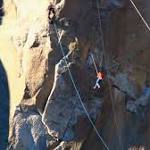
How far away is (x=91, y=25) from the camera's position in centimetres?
1560

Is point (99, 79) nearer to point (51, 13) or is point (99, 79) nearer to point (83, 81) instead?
point (83, 81)

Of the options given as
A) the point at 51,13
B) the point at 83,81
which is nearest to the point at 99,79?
the point at 83,81

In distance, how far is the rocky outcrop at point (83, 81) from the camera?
15.4 metres

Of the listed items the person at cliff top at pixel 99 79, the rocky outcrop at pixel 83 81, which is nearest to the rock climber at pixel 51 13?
the rocky outcrop at pixel 83 81

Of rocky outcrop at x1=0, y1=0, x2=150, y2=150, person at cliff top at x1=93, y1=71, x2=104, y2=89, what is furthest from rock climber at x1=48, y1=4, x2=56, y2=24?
person at cliff top at x1=93, y1=71, x2=104, y2=89

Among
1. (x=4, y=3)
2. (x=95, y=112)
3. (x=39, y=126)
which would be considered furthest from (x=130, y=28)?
(x=4, y=3)

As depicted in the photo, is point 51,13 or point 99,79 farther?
point 51,13

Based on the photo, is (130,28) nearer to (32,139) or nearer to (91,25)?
(91,25)

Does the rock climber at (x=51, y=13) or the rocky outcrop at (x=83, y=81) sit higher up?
the rock climber at (x=51, y=13)

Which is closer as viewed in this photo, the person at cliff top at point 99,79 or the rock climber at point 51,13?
the person at cliff top at point 99,79

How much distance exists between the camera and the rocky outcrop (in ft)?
50.4

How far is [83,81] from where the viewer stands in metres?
15.7

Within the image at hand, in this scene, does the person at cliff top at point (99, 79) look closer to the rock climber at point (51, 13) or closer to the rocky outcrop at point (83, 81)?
the rocky outcrop at point (83, 81)

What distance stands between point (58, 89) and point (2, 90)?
2.08 meters
